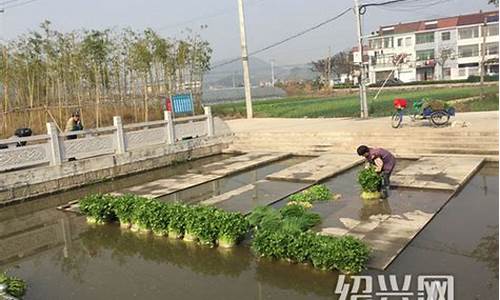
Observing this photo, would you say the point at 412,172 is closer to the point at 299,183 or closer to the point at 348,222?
the point at 299,183

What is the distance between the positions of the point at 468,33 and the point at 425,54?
5802 mm

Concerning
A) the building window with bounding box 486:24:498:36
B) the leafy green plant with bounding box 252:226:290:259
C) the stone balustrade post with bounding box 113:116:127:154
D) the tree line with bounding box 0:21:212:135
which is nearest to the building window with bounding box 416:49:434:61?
the building window with bounding box 486:24:498:36

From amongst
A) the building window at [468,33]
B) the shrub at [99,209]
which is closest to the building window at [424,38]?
the building window at [468,33]

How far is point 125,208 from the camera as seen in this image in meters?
7.37

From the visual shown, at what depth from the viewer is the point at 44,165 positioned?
35.7 feet

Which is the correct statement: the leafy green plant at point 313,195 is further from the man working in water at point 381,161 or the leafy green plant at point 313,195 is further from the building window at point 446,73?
the building window at point 446,73

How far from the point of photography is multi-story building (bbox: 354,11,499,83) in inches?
2331

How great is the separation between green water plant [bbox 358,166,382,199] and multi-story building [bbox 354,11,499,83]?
172 feet

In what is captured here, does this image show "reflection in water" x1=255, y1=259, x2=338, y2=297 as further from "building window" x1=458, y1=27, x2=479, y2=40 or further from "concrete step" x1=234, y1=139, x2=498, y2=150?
"building window" x1=458, y1=27, x2=479, y2=40

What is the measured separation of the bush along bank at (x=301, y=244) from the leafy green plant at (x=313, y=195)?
1.53 m

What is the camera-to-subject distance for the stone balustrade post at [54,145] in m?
10.8

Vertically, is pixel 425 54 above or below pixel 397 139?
above

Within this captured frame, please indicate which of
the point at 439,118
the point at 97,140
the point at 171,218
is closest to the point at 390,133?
the point at 439,118

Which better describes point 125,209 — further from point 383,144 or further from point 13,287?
point 383,144
